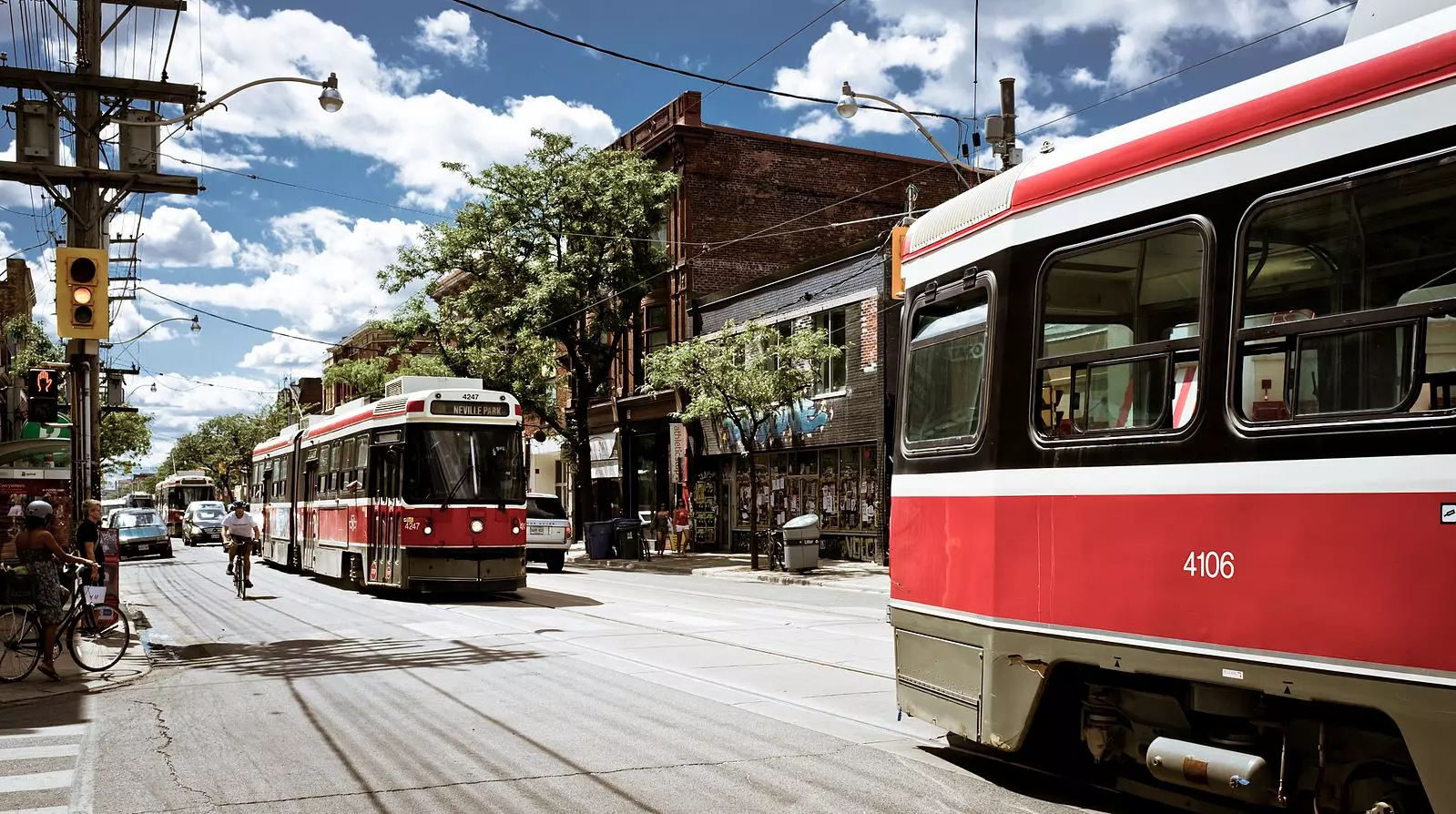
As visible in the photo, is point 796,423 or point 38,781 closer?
point 38,781

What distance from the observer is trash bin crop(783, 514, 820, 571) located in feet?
92.2

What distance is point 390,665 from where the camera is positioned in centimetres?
1222

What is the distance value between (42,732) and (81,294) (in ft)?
19.6

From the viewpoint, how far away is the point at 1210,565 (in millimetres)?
5246

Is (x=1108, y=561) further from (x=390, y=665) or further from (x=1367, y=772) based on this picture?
(x=390, y=665)

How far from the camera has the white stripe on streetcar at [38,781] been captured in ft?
23.5

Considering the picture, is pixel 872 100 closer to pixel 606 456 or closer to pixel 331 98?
pixel 331 98

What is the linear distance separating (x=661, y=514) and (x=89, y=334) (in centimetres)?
2509

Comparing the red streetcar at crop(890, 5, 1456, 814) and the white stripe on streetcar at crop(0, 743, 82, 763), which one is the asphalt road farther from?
the red streetcar at crop(890, 5, 1456, 814)

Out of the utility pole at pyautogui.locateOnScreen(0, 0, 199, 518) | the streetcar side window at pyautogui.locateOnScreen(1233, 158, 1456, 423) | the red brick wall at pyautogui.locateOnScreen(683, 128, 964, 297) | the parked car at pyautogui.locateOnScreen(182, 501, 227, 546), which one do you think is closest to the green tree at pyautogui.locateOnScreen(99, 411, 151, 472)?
the parked car at pyautogui.locateOnScreen(182, 501, 227, 546)

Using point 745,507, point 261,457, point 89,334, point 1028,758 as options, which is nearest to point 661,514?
point 745,507

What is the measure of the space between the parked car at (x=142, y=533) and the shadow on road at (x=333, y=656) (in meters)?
31.4

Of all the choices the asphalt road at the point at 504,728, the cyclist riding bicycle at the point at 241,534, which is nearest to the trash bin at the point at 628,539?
the cyclist riding bicycle at the point at 241,534

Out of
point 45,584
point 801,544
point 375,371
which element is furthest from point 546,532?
point 375,371
